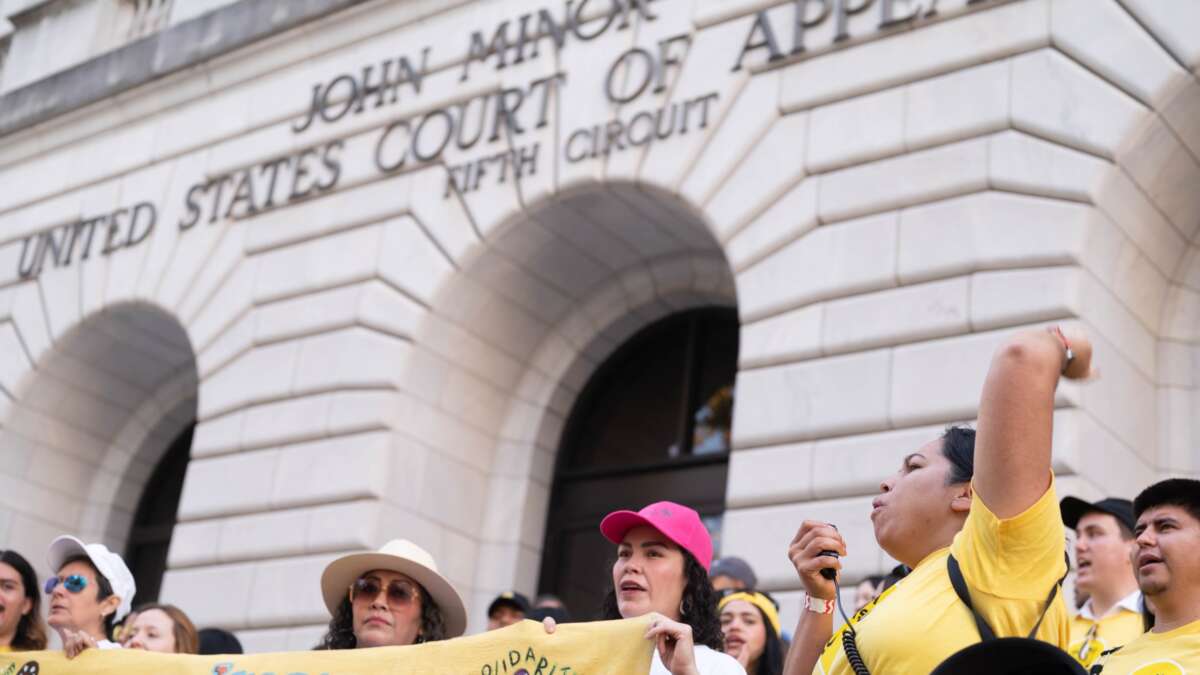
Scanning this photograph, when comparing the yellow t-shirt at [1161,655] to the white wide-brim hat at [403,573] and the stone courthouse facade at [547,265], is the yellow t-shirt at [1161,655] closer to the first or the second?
the white wide-brim hat at [403,573]

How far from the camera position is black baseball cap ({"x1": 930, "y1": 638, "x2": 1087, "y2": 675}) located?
10.7ft

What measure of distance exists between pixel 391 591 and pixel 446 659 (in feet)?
3.45

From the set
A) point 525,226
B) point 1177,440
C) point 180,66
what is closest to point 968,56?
point 1177,440

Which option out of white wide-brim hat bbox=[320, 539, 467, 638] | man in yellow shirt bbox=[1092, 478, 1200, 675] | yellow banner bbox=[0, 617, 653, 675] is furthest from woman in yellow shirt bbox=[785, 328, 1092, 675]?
white wide-brim hat bbox=[320, 539, 467, 638]

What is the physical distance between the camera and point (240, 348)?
1449cm

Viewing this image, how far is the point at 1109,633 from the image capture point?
22.7ft

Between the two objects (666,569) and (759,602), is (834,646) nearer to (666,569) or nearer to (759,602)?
(666,569)

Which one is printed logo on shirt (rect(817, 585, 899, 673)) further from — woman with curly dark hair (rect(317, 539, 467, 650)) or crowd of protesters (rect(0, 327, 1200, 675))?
woman with curly dark hair (rect(317, 539, 467, 650))

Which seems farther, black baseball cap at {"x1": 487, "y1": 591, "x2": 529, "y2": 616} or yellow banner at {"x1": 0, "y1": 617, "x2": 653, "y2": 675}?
black baseball cap at {"x1": 487, "y1": 591, "x2": 529, "y2": 616}

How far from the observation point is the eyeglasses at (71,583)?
7.66 m

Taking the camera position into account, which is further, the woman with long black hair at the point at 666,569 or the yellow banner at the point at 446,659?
the woman with long black hair at the point at 666,569

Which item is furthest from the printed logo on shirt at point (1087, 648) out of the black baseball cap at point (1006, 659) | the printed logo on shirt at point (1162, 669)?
the black baseball cap at point (1006, 659)

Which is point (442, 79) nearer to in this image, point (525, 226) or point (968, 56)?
point (525, 226)

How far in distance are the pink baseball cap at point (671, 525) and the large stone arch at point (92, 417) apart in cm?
1084
